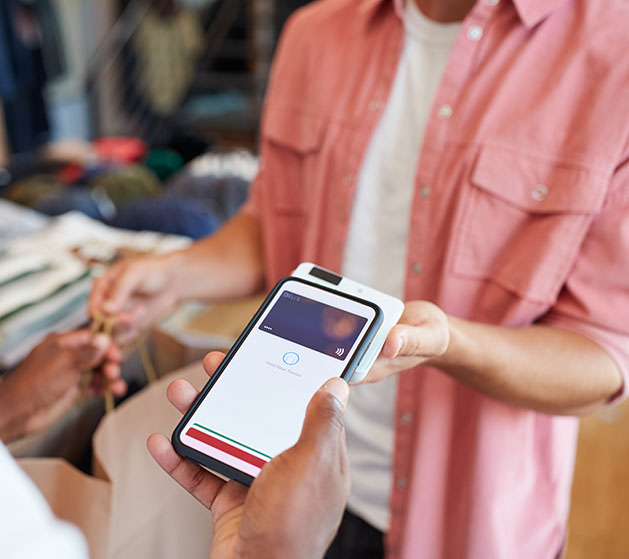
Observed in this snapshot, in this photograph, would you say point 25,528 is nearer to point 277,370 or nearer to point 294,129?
point 277,370

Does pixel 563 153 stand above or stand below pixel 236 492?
above

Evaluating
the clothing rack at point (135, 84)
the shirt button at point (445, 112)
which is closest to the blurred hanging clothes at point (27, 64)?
the clothing rack at point (135, 84)

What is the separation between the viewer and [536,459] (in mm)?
637

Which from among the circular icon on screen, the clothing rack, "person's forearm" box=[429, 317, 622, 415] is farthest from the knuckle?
the clothing rack

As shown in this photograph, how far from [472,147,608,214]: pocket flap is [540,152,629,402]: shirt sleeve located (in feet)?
0.11

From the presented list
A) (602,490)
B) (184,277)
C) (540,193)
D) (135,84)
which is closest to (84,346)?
(184,277)

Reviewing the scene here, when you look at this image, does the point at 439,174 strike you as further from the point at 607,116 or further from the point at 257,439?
the point at 257,439

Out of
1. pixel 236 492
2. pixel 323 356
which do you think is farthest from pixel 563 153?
pixel 236 492

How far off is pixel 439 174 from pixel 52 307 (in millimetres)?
582

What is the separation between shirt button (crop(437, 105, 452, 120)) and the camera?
0.59 meters

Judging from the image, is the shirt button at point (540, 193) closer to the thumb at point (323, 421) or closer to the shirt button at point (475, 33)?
the shirt button at point (475, 33)

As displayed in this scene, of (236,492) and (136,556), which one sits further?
(136,556)

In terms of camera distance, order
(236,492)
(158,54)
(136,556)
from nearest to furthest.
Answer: (236,492) < (136,556) < (158,54)

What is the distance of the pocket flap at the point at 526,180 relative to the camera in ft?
1.75
